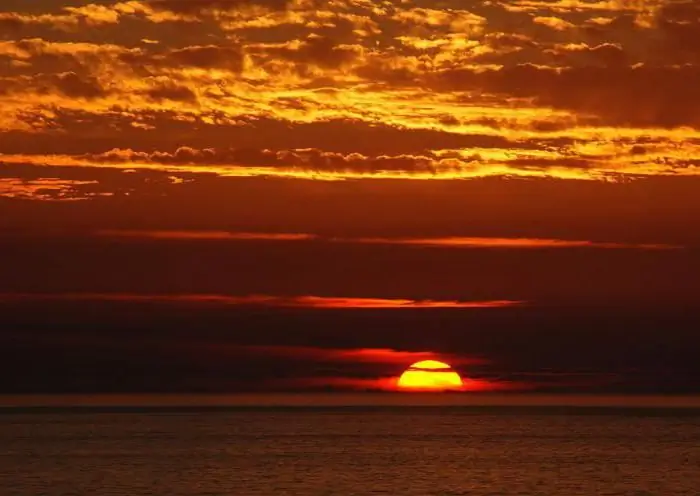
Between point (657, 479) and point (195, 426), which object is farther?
point (195, 426)

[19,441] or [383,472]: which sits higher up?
[19,441]

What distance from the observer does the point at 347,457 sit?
104750 mm

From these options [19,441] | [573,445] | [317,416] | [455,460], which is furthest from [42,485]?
[317,416]

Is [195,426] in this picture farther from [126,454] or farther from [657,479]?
[657,479]

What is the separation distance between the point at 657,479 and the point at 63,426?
8729 cm

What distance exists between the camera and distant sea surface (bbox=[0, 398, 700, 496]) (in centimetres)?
8062

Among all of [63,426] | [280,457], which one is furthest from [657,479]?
[63,426]

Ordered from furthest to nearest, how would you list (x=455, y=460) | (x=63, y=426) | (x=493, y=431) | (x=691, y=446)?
(x=63, y=426), (x=493, y=431), (x=691, y=446), (x=455, y=460)

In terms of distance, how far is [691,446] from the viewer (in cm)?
11894

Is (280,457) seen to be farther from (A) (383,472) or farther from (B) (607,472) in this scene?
(B) (607,472)

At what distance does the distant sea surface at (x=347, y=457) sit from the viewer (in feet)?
265

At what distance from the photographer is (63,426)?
524 ft

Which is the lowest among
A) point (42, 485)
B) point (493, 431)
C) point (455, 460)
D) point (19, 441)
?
point (42, 485)

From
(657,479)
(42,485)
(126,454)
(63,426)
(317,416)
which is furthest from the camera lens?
(317,416)
